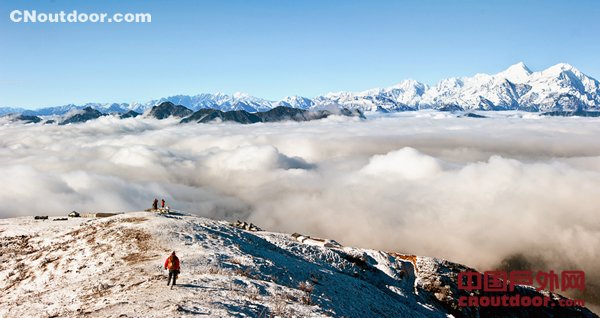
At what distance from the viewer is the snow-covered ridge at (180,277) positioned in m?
22.5

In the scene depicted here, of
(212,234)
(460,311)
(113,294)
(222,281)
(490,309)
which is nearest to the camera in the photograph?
(113,294)

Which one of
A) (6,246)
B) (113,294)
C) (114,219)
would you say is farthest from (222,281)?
(6,246)

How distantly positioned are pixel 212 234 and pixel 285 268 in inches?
445

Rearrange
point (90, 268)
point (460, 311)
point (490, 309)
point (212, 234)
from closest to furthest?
1. point (90, 268)
2. point (212, 234)
3. point (460, 311)
4. point (490, 309)

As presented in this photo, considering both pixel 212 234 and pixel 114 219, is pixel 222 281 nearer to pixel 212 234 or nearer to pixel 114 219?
pixel 212 234

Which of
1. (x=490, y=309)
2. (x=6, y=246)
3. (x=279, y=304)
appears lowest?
(x=490, y=309)

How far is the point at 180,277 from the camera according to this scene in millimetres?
26438

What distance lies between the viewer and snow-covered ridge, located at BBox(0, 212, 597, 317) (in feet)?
74.0

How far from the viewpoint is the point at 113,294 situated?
23.7 m

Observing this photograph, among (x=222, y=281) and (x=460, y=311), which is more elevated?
(x=222, y=281)

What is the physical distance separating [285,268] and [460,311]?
111 feet

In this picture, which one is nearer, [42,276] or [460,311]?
[42,276]

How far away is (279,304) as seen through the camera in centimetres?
2377

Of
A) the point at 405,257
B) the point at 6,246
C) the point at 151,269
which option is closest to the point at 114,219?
the point at 6,246
